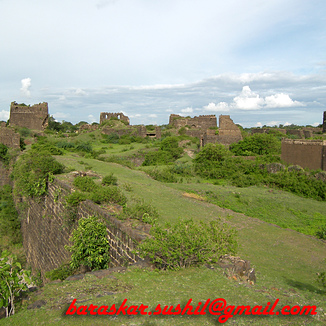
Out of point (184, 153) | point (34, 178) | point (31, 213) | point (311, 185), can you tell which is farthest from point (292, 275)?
point (184, 153)

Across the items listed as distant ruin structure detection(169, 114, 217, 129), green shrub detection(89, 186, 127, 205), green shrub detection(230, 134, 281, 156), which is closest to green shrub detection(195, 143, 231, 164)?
green shrub detection(230, 134, 281, 156)

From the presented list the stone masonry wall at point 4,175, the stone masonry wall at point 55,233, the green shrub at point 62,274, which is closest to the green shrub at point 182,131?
the stone masonry wall at point 4,175

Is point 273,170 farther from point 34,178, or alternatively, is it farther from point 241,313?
point 241,313

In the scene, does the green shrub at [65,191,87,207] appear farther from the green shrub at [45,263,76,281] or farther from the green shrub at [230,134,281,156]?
the green shrub at [230,134,281,156]

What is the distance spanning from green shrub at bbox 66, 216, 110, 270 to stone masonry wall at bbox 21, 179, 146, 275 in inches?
6.4

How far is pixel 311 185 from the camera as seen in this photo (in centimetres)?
1531

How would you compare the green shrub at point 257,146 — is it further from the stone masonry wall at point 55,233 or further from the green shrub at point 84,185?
the green shrub at point 84,185

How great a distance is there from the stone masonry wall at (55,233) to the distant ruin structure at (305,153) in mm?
15030

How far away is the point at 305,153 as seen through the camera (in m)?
18.9

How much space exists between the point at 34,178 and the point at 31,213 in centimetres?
182

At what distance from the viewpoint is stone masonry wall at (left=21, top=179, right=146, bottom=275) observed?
5449 mm

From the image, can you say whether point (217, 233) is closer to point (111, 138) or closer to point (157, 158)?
point (157, 158)

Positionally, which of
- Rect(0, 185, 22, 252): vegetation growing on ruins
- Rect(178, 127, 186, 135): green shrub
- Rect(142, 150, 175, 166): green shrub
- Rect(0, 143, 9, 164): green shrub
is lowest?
Rect(0, 185, 22, 252): vegetation growing on ruins

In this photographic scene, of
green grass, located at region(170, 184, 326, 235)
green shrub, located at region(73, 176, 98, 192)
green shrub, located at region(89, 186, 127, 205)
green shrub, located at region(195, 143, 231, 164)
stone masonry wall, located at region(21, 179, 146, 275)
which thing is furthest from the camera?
green shrub, located at region(195, 143, 231, 164)
